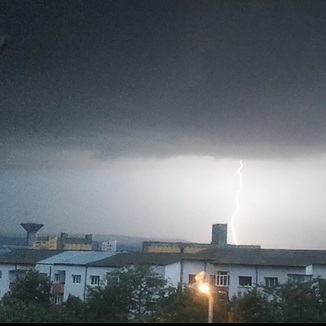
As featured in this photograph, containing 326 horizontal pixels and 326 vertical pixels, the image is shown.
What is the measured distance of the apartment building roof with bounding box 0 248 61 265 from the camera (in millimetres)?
16236

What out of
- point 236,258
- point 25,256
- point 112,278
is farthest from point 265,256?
point 25,256

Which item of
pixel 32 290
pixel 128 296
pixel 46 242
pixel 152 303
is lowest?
pixel 152 303

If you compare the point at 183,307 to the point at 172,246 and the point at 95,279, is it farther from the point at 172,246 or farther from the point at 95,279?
the point at 172,246

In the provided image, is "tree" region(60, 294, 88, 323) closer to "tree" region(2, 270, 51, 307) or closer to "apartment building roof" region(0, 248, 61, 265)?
"tree" region(2, 270, 51, 307)

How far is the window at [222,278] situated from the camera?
15.3 m

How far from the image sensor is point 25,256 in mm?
16906

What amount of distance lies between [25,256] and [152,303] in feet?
18.5

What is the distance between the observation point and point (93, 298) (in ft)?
39.9

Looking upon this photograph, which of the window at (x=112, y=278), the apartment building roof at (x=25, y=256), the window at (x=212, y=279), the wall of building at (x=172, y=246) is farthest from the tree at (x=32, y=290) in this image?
the wall of building at (x=172, y=246)

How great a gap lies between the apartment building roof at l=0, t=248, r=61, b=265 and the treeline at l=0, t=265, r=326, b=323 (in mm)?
1892

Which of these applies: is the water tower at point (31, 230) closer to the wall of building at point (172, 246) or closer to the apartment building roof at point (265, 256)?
the wall of building at point (172, 246)

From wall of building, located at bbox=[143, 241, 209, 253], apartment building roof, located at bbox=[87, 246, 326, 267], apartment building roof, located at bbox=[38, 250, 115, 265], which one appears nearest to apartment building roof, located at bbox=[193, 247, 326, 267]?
apartment building roof, located at bbox=[87, 246, 326, 267]

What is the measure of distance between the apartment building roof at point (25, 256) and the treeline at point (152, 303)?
1.89 meters

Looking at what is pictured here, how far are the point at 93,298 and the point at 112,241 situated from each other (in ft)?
29.7
